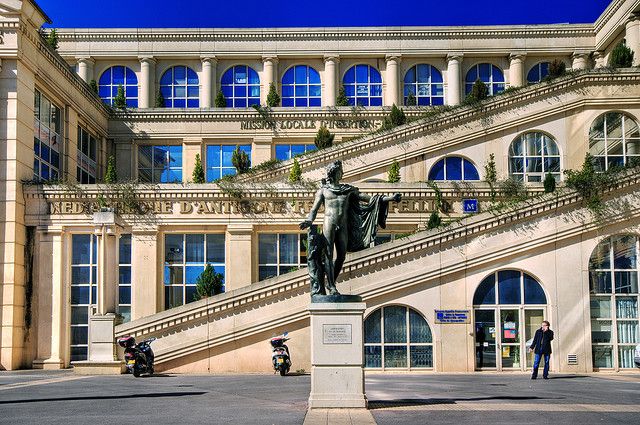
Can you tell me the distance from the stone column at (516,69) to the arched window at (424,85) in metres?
3.84

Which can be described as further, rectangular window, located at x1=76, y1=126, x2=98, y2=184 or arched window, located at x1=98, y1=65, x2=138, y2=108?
arched window, located at x1=98, y1=65, x2=138, y2=108

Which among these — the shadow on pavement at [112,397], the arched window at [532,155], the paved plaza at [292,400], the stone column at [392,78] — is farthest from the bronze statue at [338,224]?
the stone column at [392,78]

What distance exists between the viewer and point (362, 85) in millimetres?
48562

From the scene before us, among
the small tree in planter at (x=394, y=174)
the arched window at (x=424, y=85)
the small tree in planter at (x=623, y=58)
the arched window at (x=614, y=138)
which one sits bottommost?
the small tree in planter at (x=394, y=174)

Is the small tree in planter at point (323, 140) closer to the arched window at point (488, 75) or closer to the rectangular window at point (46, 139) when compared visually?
the rectangular window at point (46, 139)

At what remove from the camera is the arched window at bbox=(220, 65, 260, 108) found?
158ft

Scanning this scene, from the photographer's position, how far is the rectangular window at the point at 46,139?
106ft

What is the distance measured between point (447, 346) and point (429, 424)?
1419 cm

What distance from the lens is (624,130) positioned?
3594cm

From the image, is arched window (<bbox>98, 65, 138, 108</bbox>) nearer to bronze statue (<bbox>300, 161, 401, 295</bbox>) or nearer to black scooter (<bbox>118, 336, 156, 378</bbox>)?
black scooter (<bbox>118, 336, 156, 378</bbox>)

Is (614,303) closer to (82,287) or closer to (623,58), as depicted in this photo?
(623,58)

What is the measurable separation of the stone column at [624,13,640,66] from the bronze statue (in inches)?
1128

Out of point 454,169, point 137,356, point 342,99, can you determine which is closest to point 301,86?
point 342,99

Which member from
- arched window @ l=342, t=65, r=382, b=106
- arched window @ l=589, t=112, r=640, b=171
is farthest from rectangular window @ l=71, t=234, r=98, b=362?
arched window @ l=342, t=65, r=382, b=106
